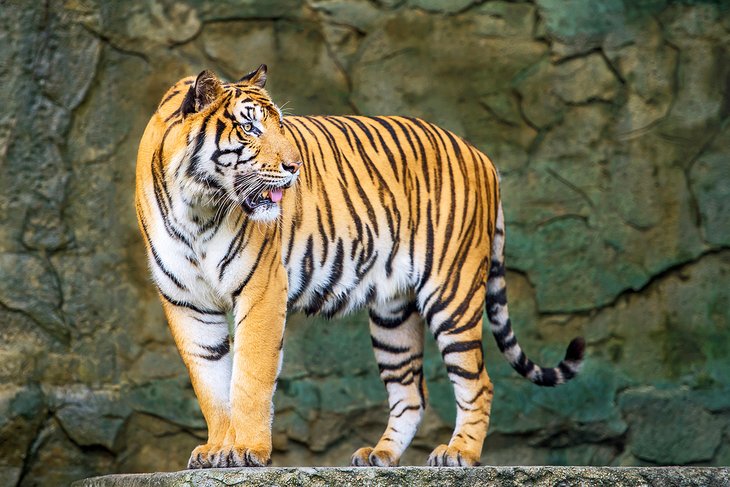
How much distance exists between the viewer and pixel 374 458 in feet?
13.8

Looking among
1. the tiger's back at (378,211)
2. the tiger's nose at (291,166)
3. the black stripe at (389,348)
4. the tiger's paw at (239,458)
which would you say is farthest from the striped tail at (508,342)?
the tiger's paw at (239,458)

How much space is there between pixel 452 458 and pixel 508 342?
2.16ft

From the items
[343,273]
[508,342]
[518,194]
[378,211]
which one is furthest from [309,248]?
[518,194]

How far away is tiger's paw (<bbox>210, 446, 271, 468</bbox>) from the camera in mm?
3371

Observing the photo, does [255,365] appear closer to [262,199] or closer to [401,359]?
[262,199]

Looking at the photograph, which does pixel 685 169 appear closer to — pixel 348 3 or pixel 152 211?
pixel 348 3

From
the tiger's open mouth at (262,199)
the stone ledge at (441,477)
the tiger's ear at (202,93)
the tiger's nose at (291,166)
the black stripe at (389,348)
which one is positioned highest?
the tiger's ear at (202,93)

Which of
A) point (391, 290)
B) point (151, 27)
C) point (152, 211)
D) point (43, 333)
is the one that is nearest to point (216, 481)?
point (152, 211)

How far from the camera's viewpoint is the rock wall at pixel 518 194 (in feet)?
18.7

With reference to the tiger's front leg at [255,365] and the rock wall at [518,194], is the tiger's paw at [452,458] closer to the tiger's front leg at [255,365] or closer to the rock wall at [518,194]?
the tiger's front leg at [255,365]

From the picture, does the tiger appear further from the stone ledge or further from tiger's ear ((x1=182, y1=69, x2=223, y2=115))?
the stone ledge

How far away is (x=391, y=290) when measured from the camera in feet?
13.9

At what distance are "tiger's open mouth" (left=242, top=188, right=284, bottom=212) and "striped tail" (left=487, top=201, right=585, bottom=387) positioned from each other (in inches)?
49.3

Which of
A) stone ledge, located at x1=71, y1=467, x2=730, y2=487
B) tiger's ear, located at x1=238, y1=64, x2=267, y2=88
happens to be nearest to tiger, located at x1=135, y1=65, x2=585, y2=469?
tiger's ear, located at x1=238, y1=64, x2=267, y2=88
